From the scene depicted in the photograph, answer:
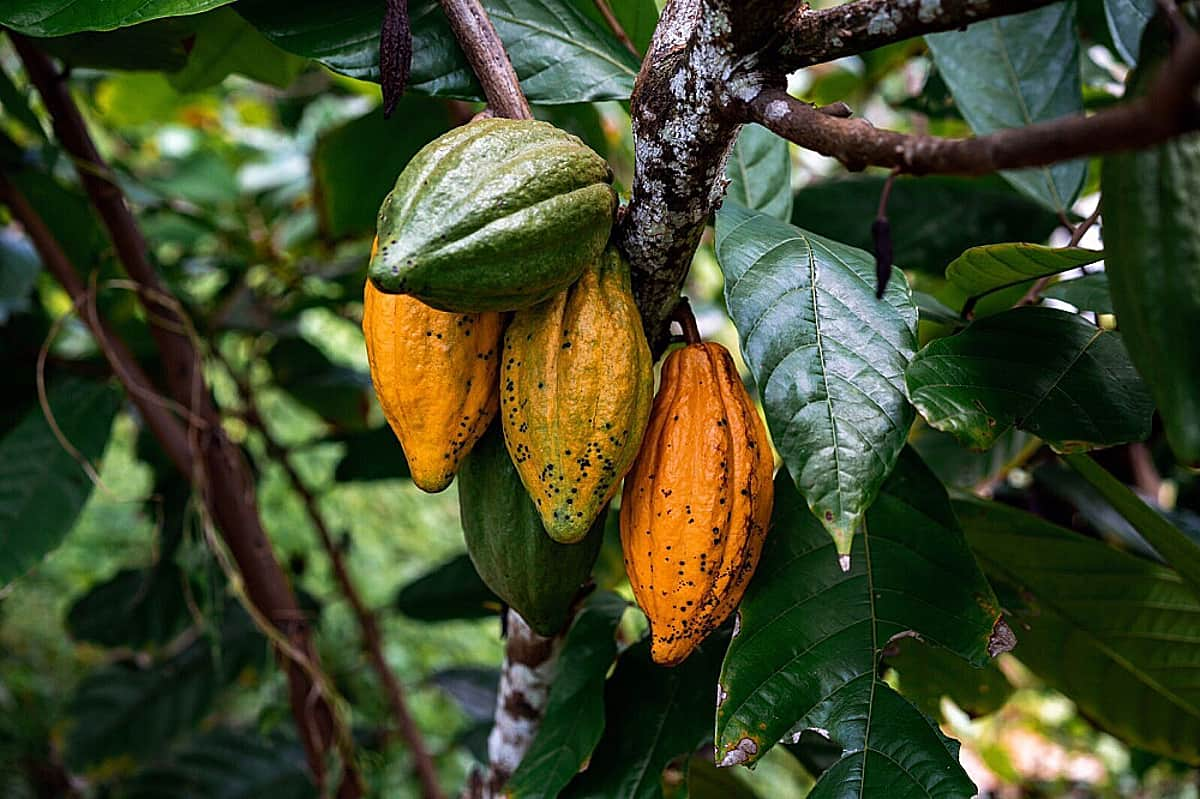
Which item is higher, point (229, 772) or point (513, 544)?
point (513, 544)

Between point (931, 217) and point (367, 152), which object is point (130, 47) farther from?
point (931, 217)

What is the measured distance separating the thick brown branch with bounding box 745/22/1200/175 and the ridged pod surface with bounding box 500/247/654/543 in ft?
0.61

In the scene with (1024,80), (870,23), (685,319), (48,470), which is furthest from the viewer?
(48,470)

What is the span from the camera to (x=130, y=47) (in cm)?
107

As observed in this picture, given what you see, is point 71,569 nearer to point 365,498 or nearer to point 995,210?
point 365,498

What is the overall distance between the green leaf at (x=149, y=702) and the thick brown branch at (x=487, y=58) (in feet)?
4.28

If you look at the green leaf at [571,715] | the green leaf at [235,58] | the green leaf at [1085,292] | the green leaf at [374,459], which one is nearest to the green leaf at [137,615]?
the green leaf at [374,459]

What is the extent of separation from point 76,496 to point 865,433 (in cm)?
102

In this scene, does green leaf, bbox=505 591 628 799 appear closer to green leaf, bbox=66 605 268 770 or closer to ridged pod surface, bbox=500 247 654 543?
ridged pod surface, bbox=500 247 654 543

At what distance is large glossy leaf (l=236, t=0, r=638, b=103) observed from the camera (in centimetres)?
81

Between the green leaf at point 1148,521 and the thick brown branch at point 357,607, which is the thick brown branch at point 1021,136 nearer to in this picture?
the green leaf at point 1148,521

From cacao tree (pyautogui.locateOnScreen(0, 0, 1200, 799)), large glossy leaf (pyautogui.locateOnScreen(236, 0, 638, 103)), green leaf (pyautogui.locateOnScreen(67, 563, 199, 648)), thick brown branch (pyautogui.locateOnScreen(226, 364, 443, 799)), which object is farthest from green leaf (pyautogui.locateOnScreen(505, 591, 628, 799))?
green leaf (pyautogui.locateOnScreen(67, 563, 199, 648))

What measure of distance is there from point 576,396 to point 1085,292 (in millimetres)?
535

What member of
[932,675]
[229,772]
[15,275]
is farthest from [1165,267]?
[229,772]
